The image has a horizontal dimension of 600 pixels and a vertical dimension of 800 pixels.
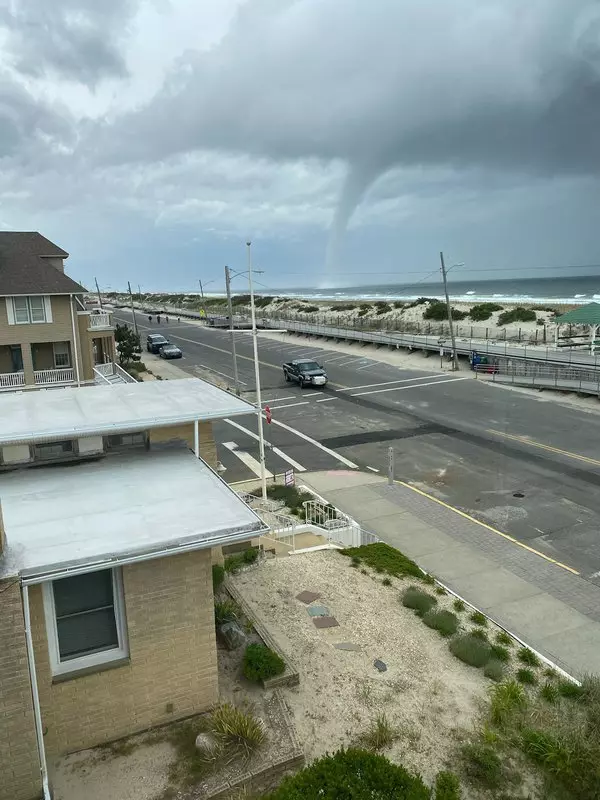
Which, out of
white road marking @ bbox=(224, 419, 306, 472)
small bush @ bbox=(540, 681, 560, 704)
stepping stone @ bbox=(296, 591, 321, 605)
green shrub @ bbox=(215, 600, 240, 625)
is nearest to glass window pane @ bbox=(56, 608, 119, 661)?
green shrub @ bbox=(215, 600, 240, 625)

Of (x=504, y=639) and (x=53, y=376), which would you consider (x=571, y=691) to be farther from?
(x=53, y=376)

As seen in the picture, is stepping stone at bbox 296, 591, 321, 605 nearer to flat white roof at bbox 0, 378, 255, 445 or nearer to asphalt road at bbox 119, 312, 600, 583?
flat white roof at bbox 0, 378, 255, 445

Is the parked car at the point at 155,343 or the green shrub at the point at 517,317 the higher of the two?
the green shrub at the point at 517,317

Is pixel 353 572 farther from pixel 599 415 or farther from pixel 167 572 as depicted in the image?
pixel 599 415

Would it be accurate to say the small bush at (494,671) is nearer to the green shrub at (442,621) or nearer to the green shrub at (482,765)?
the green shrub at (442,621)

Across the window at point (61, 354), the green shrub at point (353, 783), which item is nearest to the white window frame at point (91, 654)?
the green shrub at point (353, 783)

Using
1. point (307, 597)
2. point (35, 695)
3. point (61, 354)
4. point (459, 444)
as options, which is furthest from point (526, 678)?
point (61, 354)

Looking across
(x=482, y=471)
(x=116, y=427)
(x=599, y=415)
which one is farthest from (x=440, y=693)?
(x=599, y=415)
